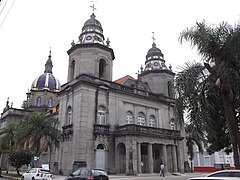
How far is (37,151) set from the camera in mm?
28219

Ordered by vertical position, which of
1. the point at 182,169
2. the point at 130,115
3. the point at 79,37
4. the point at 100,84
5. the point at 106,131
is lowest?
the point at 182,169

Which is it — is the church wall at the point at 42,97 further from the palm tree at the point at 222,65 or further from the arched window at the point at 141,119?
the palm tree at the point at 222,65

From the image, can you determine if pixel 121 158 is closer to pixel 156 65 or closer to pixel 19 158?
pixel 19 158

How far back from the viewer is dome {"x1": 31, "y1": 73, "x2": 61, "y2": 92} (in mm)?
61544

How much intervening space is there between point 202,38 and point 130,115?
23.7 m

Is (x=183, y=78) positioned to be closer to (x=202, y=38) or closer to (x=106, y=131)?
(x=202, y=38)

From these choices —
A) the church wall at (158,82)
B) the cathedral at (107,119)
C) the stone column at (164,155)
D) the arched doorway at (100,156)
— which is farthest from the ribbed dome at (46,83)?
the stone column at (164,155)

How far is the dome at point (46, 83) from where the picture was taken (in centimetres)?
6154

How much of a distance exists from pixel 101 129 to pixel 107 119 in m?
1.82

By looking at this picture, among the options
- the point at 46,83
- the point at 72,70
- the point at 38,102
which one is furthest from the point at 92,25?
the point at 38,102

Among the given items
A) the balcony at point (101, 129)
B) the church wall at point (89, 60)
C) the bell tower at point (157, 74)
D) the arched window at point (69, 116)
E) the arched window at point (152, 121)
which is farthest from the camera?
the bell tower at point (157, 74)

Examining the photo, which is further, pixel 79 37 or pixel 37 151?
pixel 79 37

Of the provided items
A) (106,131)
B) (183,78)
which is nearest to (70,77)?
(106,131)

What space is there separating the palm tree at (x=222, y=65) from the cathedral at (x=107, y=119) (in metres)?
14.9
